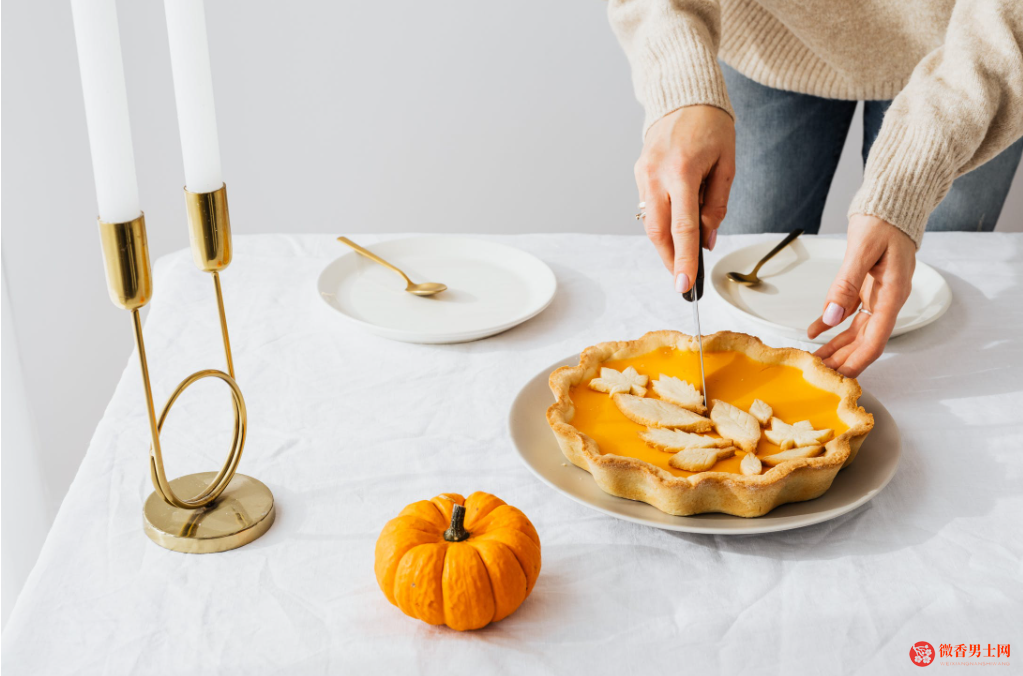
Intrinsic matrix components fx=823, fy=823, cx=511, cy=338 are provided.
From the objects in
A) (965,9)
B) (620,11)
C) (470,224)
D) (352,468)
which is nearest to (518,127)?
(470,224)

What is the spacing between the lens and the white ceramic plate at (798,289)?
128cm

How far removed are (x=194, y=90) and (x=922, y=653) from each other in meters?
0.81

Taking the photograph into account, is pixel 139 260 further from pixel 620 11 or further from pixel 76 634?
pixel 620 11

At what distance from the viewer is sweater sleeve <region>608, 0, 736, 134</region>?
125cm

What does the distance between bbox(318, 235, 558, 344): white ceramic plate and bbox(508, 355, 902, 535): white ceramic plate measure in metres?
0.28

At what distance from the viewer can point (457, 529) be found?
76 cm

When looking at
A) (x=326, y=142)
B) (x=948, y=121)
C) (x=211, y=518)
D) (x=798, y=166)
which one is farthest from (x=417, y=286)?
(x=326, y=142)

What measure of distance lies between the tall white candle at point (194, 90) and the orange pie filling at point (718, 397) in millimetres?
482

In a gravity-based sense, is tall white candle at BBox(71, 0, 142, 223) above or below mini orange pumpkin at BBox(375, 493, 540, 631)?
above

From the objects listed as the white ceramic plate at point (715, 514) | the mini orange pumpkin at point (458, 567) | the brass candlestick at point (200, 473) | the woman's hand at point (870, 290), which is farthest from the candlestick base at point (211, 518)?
the woman's hand at point (870, 290)

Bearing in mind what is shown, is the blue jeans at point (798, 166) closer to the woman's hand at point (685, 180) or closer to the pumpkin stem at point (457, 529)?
the woman's hand at point (685, 180)

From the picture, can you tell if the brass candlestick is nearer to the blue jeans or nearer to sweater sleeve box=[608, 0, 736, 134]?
sweater sleeve box=[608, 0, 736, 134]

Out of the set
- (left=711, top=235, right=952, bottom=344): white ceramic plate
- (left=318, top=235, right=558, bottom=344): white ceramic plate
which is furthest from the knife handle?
(left=318, top=235, right=558, bottom=344): white ceramic plate

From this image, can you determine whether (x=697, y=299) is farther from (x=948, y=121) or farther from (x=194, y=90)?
(x=194, y=90)
